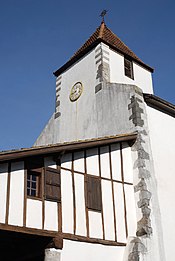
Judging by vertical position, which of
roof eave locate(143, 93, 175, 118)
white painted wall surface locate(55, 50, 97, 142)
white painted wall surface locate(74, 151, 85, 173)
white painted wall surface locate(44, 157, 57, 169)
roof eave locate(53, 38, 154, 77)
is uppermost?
roof eave locate(53, 38, 154, 77)

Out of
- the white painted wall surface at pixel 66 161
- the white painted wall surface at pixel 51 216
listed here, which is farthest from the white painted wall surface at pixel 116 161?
the white painted wall surface at pixel 51 216

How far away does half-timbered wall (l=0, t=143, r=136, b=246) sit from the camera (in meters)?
7.79

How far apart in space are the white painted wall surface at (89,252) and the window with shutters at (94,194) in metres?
0.97

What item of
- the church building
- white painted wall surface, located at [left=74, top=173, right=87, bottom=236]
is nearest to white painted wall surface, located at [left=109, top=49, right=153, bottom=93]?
the church building

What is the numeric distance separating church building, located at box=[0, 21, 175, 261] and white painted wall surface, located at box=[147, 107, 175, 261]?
A: 0.03 m

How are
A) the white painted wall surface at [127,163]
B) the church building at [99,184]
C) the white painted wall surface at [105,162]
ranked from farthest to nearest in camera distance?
the white painted wall surface at [127,163] < the white painted wall surface at [105,162] < the church building at [99,184]

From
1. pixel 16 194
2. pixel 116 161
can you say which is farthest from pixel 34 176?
pixel 116 161

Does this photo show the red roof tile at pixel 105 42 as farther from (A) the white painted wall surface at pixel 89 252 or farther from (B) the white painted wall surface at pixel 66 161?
(A) the white painted wall surface at pixel 89 252

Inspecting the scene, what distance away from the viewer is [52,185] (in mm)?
8555

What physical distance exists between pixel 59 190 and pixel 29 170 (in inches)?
→ 36.0

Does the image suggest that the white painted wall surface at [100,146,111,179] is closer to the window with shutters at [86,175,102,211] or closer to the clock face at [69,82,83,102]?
the window with shutters at [86,175,102,211]

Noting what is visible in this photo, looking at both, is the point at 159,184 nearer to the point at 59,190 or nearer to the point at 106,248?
the point at 106,248

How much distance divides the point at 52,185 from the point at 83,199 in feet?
3.30

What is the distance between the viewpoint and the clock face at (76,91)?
14.4m
